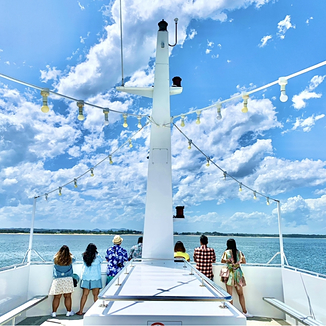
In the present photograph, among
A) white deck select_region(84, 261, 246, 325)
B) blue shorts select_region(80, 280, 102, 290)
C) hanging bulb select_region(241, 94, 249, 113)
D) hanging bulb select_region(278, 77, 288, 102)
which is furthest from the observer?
blue shorts select_region(80, 280, 102, 290)

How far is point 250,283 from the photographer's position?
18.3 feet

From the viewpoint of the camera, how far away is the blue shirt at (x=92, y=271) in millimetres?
5105

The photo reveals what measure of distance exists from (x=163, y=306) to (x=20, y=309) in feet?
10.1

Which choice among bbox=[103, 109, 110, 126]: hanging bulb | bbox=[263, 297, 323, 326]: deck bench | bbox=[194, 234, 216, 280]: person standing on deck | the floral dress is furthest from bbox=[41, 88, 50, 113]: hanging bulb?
bbox=[263, 297, 323, 326]: deck bench

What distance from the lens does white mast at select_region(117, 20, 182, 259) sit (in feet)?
15.9

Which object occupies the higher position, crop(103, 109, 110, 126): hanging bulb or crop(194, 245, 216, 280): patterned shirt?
crop(103, 109, 110, 126): hanging bulb

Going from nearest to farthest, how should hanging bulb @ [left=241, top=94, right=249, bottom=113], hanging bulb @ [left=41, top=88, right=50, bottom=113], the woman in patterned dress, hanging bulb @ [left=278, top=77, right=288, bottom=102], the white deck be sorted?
the white deck < hanging bulb @ [left=278, top=77, right=288, bottom=102] < hanging bulb @ [left=41, top=88, right=50, bottom=113] < hanging bulb @ [left=241, top=94, right=249, bottom=113] < the woman in patterned dress

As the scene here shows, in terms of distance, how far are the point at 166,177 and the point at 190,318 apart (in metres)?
3.15

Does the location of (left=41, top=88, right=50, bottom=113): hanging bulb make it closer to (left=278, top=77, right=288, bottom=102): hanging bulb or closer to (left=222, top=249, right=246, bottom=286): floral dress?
(left=278, top=77, right=288, bottom=102): hanging bulb

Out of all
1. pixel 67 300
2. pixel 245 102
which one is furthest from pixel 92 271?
pixel 245 102

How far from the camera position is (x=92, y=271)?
514cm

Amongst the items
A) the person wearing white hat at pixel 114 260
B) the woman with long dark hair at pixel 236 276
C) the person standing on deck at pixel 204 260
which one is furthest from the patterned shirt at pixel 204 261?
the person wearing white hat at pixel 114 260

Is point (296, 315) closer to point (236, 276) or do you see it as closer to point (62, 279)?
point (236, 276)

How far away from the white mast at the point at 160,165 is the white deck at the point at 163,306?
6.33 ft
